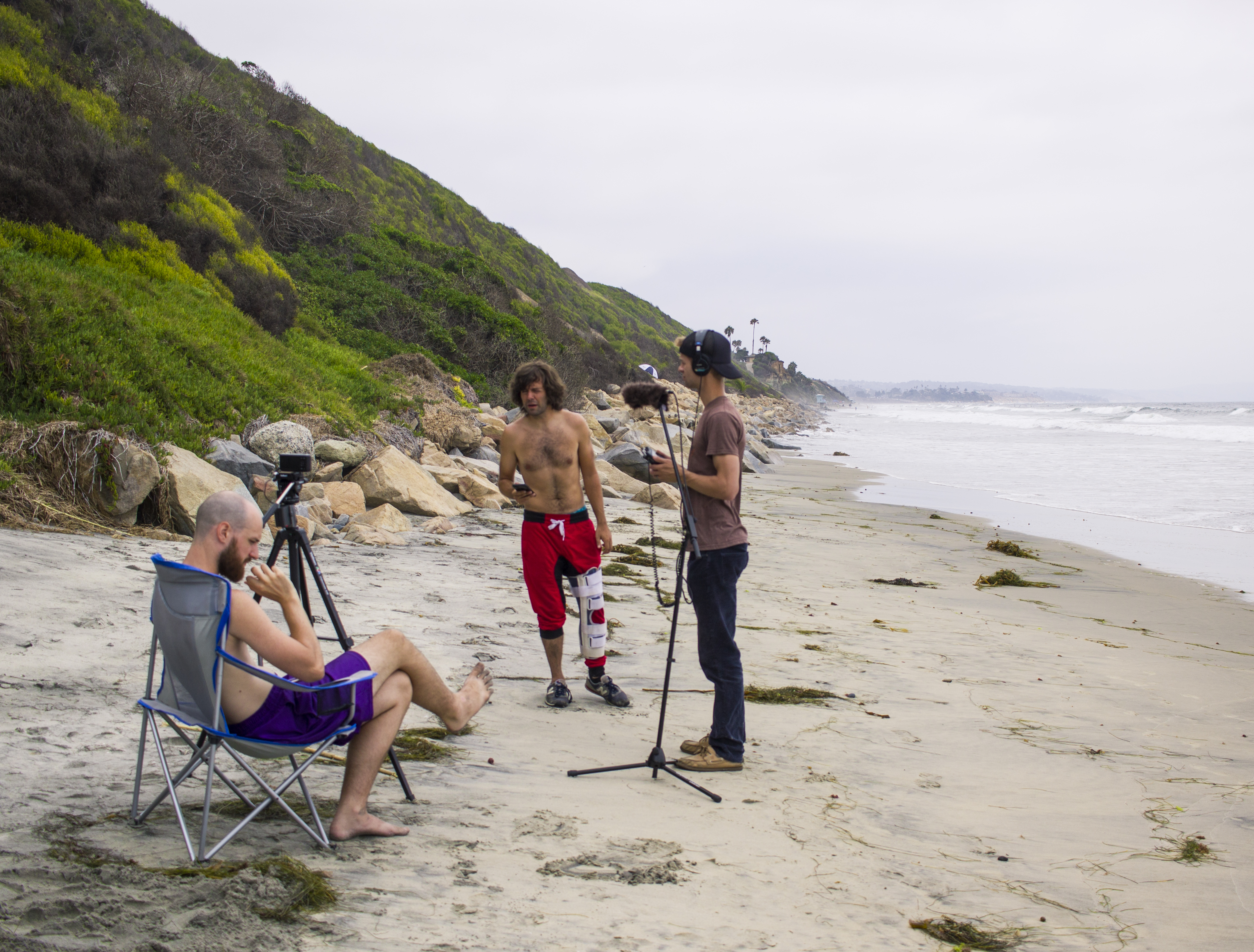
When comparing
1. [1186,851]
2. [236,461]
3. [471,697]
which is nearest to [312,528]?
[236,461]

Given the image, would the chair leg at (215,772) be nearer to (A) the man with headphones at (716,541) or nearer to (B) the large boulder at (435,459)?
(A) the man with headphones at (716,541)

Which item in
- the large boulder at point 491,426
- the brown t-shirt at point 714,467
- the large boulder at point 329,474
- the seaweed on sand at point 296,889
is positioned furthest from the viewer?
the large boulder at point 491,426

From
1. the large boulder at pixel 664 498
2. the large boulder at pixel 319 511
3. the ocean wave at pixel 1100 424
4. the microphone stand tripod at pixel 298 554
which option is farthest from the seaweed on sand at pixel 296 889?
the ocean wave at pixel 1100 424

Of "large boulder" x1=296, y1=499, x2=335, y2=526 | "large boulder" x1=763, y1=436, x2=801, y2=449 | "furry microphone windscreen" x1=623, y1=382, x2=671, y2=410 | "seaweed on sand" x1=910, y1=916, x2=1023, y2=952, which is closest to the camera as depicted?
"seaweed on sand" x1=910, y1=916, x2=1023, y2=952

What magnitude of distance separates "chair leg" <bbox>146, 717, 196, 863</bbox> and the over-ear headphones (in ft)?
8.20

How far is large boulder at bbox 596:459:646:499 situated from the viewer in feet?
46.7

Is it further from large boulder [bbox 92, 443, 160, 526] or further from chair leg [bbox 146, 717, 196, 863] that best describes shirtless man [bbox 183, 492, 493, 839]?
large boulder [bbox 92, 443, 160, 526]

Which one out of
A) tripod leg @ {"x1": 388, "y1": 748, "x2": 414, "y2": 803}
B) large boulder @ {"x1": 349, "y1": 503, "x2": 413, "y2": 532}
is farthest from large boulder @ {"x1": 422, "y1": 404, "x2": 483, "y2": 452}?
tripod leg @ {"x1": 388, "y1": 748, "x2": 414, "y2": 803}

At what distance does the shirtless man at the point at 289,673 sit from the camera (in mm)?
2625

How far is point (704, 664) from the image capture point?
153 inches

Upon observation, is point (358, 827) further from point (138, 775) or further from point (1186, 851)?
point (1186, 851)

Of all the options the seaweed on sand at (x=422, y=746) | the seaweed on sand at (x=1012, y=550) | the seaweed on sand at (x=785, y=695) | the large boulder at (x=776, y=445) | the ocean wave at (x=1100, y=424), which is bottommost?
→ the seaweed on sand at (x=785, y=695)

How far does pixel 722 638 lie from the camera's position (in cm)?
387

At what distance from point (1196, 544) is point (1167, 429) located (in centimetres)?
3577
